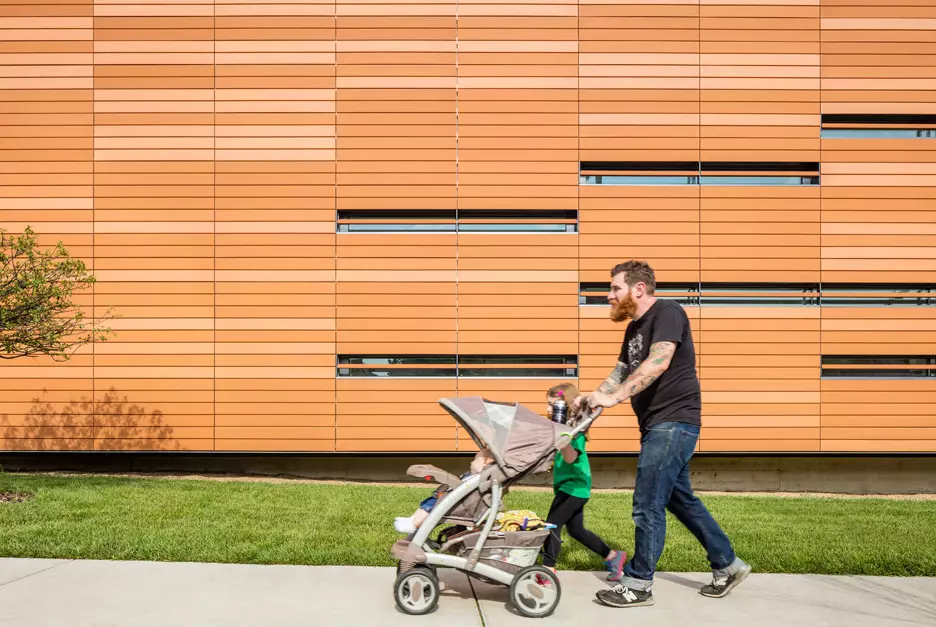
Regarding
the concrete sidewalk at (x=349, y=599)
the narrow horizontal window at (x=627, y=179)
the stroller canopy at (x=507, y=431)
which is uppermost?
the narrow horizontal window at (x=627, y=179)

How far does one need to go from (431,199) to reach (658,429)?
697 cm

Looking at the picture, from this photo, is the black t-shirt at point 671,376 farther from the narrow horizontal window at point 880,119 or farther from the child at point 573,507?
the narrow horizontal window at point 880,119

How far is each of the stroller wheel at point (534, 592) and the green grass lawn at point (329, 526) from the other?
3.94 feet

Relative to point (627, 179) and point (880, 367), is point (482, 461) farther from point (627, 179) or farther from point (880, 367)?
point (880, 367)

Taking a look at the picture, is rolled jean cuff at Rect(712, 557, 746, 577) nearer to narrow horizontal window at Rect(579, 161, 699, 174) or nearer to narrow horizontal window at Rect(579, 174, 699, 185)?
narrow horizontal window at Rect(579, 174, 699, 185)

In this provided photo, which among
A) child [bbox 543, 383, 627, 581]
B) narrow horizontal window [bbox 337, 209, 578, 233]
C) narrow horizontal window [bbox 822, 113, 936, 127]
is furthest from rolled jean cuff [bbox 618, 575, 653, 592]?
narrow horizontal window [bbox 822, 113, 936, 127]

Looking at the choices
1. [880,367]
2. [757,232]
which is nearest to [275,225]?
[757,232]

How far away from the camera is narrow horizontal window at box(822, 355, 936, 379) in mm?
10711

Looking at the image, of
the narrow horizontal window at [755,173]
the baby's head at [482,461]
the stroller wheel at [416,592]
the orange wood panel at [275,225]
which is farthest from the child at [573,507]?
the narrow horizontal window at [755,173]

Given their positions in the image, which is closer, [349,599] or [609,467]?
[349,599]

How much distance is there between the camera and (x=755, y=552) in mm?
5656

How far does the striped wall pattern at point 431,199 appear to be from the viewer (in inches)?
419

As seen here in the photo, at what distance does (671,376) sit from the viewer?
177 inches

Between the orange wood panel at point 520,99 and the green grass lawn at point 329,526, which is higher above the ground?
the orange wood panel at point 520,99
